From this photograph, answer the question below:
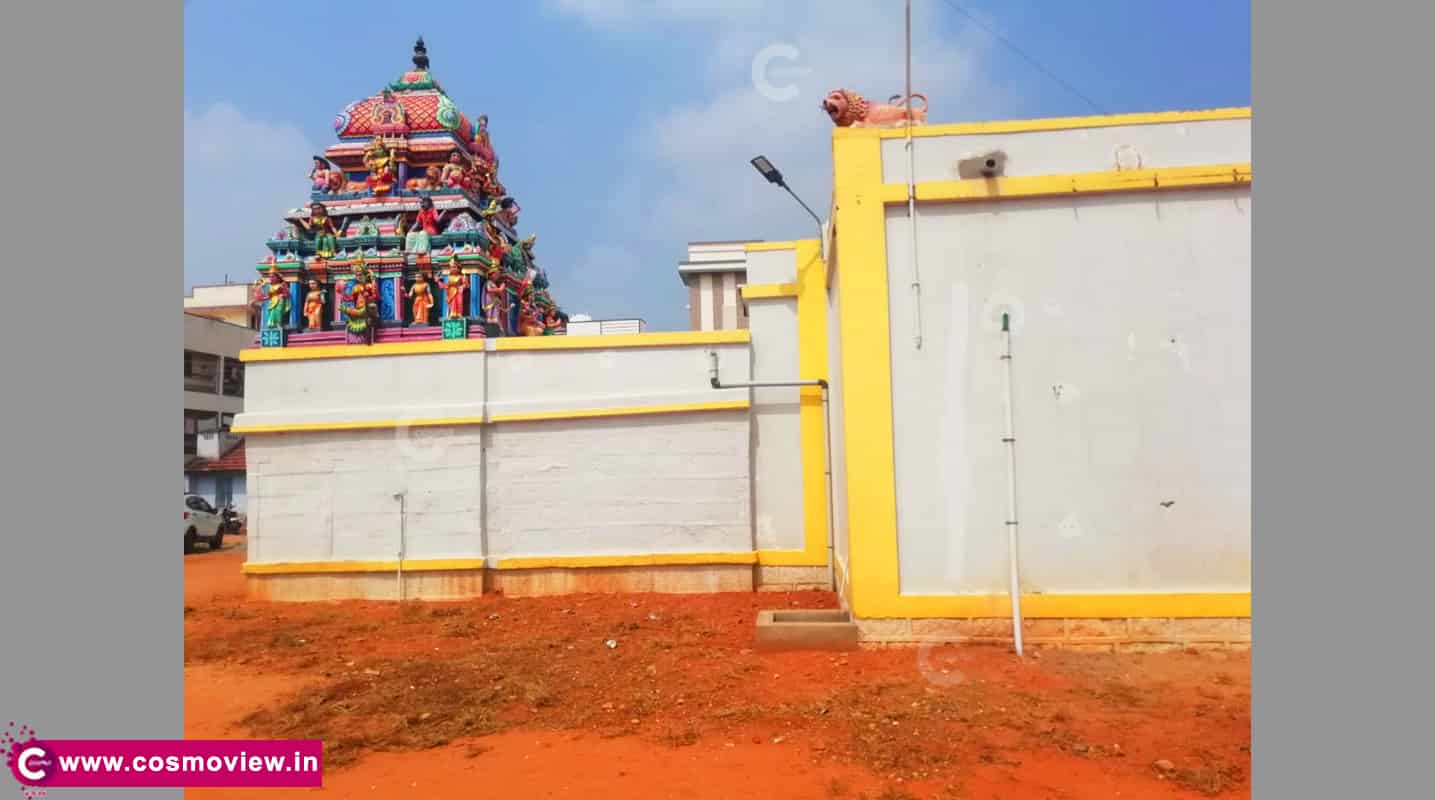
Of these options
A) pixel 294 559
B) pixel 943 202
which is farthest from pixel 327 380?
pixel 943 202

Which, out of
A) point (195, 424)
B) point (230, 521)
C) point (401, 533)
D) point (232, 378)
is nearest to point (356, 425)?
point (401, 533)

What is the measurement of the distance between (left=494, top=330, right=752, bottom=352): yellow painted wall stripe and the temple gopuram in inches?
232

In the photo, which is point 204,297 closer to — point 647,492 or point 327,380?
point 327,380

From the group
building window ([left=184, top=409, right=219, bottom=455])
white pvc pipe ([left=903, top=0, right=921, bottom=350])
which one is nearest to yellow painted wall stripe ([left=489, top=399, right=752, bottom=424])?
white pvc pipe ([left=903, top=0, right=921, bottom=350])

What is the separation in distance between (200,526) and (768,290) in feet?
58.6

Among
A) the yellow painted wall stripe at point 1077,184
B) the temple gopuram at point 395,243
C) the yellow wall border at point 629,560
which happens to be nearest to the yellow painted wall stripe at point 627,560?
the yellow wall border at point 629,560

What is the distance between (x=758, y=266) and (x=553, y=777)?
7.45 metres

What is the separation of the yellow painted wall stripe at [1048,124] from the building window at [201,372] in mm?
28850

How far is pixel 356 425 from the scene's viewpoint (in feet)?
34.3

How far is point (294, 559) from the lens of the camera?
417 inches

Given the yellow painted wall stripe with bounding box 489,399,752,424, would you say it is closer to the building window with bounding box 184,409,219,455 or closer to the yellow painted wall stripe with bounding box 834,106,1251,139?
the yellow painted wall stripe with bounding box 834,106,1251,139

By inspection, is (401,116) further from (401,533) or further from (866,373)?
(866,373)

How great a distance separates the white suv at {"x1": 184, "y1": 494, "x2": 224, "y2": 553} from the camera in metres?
19.7

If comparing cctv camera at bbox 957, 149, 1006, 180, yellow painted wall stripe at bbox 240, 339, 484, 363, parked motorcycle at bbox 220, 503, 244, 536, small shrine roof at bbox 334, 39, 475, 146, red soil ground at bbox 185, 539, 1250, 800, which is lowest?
parked motorcycle at bbox 220, 503, 244, 536
